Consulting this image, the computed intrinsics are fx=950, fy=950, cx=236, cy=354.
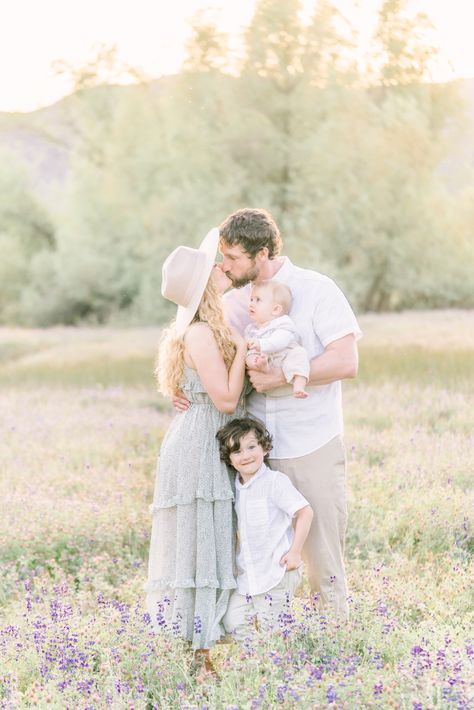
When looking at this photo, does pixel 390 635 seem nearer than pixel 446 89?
Yes

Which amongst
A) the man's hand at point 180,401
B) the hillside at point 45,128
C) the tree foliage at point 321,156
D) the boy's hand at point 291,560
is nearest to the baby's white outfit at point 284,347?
the man's hand at point 180,401

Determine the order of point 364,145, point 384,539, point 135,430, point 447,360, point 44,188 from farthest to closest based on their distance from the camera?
point 44,188 < point 364,145 < point 447,360 < point 135,430 < point 384,539

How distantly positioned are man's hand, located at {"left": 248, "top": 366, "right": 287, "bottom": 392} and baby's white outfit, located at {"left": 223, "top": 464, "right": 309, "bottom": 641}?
1.29ft

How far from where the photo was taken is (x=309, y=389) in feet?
14.8

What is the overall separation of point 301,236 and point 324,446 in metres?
17.2

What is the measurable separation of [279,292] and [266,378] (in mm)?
399

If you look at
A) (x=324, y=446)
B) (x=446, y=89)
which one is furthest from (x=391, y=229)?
(x=324, y=446)

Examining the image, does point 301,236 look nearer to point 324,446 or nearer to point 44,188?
point 44,188

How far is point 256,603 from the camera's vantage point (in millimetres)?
4406

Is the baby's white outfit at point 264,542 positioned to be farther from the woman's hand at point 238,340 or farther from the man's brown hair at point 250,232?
the man's brown hair at point 250,232

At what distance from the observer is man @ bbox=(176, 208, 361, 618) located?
4.33 m

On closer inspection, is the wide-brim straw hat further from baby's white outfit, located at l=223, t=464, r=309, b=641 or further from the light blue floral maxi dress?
baby's white outfit, located at l=223, t=464, r=309, b=641

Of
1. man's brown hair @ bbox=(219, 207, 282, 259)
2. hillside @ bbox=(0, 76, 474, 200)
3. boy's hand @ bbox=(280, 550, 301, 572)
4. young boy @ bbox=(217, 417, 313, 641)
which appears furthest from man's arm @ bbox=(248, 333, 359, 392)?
hillside @ bbox=(0, 76, 474, 200)

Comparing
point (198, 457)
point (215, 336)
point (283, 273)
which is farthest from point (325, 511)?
point (283, 273)
